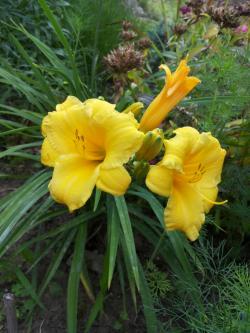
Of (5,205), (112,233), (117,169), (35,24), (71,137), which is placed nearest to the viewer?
(117,169)

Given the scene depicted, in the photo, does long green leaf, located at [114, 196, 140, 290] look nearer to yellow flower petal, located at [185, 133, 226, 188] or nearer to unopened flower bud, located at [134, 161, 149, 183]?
unopened flower bud, located at [134, 161, 149, 183]

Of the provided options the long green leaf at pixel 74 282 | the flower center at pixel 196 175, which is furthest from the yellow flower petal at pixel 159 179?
the long green leaf at pixel 74 282

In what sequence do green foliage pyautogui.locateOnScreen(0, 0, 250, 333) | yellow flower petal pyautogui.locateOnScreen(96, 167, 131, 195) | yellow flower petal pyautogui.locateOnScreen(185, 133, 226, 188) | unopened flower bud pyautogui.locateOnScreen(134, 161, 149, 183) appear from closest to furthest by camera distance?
yellow flower petal pyautogui.locateOnScreen(96, 167, 131, 195) → yellow flower petal pyautogui.locateOnScreen(185, 133, 226, 188) → unopened flower bud pyautogui.locateOnScreen(134, 161, 149, 183) → green foliage pyautogui.locateOnScreen(0, 0, 250, 333)

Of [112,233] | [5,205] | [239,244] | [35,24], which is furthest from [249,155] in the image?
[35,24]

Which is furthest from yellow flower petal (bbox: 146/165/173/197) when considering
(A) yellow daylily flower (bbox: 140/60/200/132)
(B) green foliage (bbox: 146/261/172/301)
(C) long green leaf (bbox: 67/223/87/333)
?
(C) long green leaf (bbox: 67/223/87/333)

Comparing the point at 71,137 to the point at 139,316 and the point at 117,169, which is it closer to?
the point at 117,169

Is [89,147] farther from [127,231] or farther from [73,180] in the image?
[127,231]
